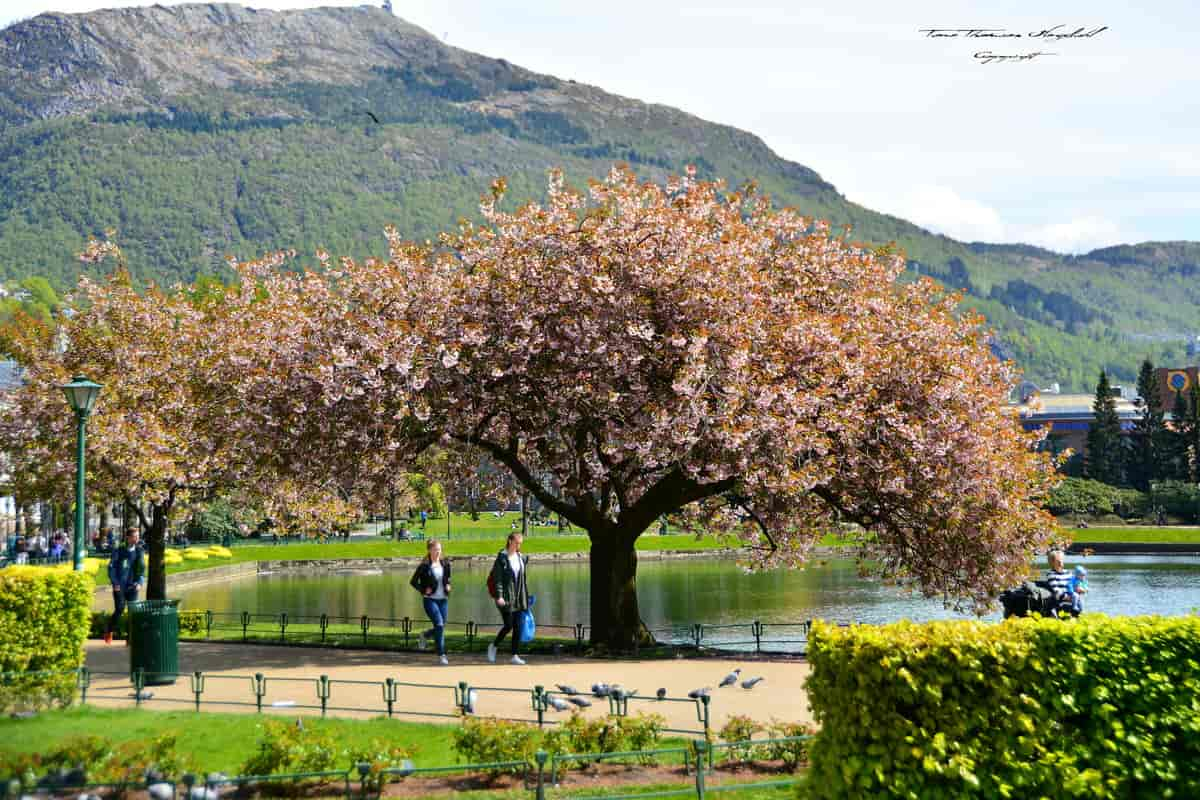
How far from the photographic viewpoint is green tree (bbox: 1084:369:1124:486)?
115m

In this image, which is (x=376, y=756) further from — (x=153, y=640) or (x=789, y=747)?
(x=153, y=640)

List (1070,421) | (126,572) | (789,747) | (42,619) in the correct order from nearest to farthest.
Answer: (789,747), (42,619), (126,572), (1070,421)

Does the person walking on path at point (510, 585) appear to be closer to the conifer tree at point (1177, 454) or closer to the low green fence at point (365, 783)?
the low green fence at point (365, 783)

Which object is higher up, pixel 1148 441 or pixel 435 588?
pixel 1148 441

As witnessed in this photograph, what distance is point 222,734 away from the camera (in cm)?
1349

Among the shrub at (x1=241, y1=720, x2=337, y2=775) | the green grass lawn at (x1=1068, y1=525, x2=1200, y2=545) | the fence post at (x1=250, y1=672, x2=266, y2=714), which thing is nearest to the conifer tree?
the green grass lawn at (x1=1068, y1=525, x2=1200, y2=545)

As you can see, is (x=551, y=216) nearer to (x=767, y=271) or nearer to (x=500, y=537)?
(x=767, y=271)

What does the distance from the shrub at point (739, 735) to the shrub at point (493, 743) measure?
2.05m

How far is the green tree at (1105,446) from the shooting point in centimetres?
11506

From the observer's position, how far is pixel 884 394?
75.8 ft

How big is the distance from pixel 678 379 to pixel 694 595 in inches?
1020

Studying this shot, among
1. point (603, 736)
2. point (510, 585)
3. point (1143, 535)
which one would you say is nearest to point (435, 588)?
point (510, 585)

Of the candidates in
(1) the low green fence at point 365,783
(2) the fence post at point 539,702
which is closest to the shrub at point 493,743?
(1) the low green fence at point 365,783

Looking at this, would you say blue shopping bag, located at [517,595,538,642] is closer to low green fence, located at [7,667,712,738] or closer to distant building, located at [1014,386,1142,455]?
low green fence, located at [7,667,712,738]
